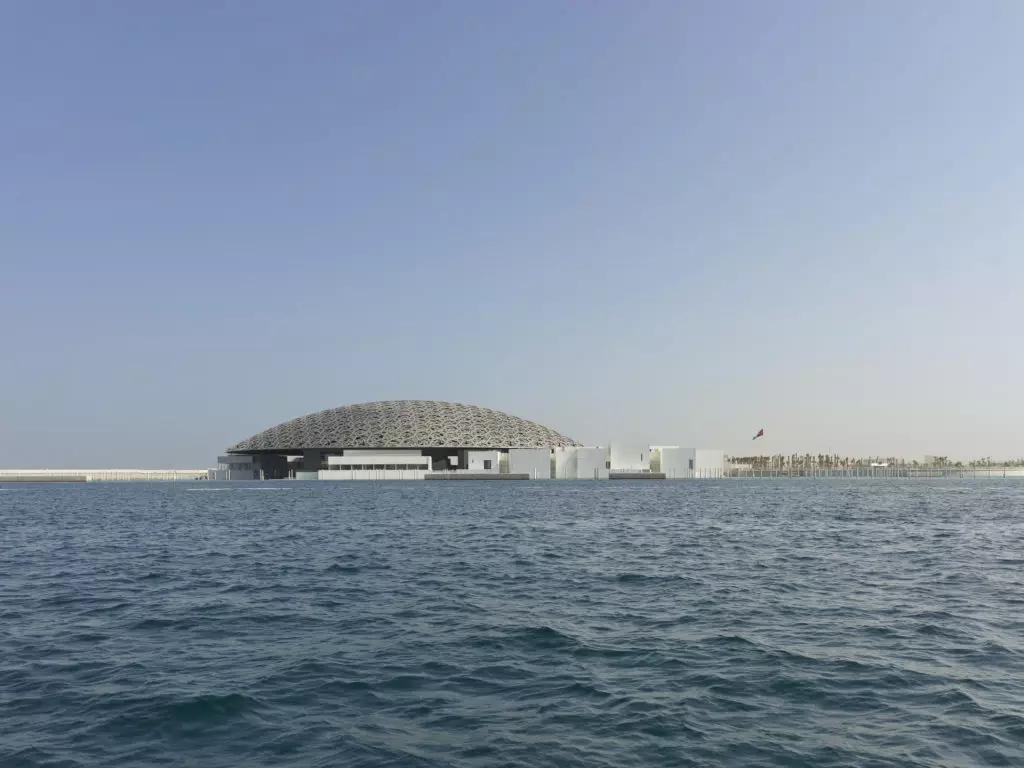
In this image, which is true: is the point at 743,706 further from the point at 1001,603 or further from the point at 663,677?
the point at 1001,603

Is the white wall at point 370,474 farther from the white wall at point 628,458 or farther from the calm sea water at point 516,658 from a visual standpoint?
the calm sea water at point 516,658

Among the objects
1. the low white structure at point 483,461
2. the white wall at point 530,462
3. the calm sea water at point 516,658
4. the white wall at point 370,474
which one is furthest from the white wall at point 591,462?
the calm sea water at point 516,658

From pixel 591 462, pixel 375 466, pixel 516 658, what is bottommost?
pixel 516 658

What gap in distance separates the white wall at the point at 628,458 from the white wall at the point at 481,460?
30091 mm

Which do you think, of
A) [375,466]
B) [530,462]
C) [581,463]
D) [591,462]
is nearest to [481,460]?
[530,462]

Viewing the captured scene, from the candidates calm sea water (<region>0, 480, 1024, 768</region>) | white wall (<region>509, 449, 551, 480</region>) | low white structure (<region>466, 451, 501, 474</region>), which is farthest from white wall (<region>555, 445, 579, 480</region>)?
calm sea water (<region>0, 480, 1024, 768</region>)

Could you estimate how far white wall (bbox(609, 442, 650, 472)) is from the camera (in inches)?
7712

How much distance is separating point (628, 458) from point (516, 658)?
601 ft

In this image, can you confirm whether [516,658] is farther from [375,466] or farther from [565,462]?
[565,462]

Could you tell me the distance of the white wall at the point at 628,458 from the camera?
195875 millimetres

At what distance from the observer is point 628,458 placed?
645 feet

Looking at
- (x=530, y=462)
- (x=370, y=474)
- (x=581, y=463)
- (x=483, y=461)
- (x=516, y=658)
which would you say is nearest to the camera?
(x=516, y=658)

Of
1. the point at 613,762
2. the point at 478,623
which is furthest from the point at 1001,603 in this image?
the point at 613,762

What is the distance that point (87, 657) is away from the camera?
16.9 m
